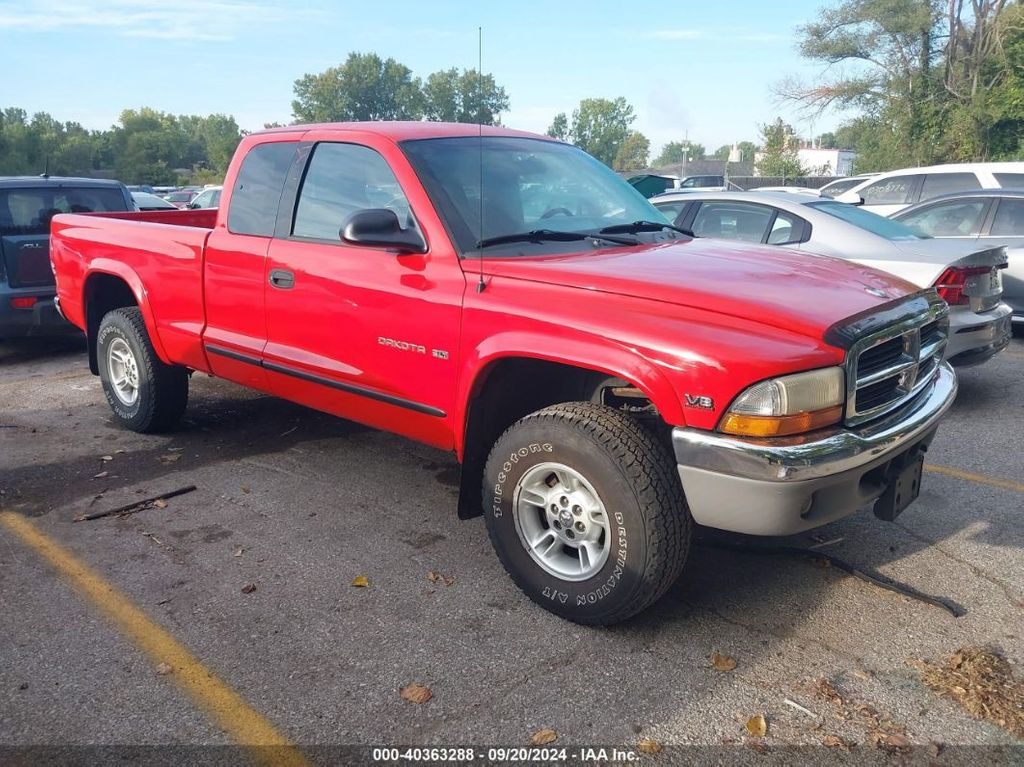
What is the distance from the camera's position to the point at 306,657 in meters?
3.12

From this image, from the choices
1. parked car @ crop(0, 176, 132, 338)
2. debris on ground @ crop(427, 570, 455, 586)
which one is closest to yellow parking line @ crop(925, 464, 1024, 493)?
debris on ground @ crop(427, 570, 455, 586)

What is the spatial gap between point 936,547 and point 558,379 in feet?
6.49

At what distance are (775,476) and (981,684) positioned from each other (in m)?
1.04

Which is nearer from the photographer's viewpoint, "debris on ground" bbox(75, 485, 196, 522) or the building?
"debris on ground" bbox(75, 485, 196, 522)

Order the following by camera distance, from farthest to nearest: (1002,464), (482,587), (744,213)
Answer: (744,213) < (1002,464) < (482,587)

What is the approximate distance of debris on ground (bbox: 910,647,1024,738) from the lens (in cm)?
279

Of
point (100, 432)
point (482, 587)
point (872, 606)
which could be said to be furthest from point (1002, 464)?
point (100, 432)

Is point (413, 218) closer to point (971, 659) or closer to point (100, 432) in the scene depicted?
point (971, 659)

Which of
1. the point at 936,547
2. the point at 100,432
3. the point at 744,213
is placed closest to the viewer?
the point at 936,547

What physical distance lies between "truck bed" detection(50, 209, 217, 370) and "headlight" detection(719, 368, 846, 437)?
10.7ft

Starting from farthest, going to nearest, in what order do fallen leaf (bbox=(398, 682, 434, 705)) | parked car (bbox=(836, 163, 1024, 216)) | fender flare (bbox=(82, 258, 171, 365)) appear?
parked car (bbox=(836, 163, 1024, 216)) → fender flare (bbox=(82, 258, 171, 365)) → fallen leaf (bbox=(398, 682, 434, 705))

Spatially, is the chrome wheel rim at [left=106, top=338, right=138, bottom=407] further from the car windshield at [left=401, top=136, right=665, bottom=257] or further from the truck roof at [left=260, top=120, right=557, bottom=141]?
the car windshield at [left=401, top=136, right=665, bottom=257]

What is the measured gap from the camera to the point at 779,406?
2852 mm

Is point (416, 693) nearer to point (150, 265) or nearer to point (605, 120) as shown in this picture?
point (150, 265)
